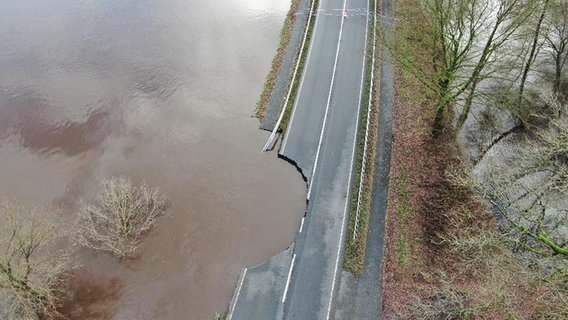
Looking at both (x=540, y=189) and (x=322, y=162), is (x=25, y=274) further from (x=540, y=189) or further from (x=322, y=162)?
(x=540, y=189)

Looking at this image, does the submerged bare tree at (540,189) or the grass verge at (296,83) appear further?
the grass verge at (296,83)

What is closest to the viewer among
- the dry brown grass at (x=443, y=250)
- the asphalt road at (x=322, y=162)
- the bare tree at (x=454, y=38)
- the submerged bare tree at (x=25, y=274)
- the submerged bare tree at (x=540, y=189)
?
the dry brown grass at (x=443, y=250)

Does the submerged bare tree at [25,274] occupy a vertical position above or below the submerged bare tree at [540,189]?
below

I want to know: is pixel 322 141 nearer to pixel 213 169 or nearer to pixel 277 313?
pixel 213 169

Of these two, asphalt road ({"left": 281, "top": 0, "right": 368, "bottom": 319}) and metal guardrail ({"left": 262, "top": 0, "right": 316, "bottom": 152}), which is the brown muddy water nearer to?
metal guardrail ({"left": 262, "top": 0, "right": 316, "bottom": 152})

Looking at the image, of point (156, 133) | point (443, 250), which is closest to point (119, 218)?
point (156, 133)

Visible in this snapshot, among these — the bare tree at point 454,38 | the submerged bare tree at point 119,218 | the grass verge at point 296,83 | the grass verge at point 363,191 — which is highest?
the bare tree at point 454,38

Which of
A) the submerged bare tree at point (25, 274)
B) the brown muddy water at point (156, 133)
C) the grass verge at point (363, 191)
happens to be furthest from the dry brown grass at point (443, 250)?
the submerged bare tree at point (25, 274)

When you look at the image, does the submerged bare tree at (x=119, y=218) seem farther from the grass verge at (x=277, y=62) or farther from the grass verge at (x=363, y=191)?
the grass verge at (x=363, y=191)

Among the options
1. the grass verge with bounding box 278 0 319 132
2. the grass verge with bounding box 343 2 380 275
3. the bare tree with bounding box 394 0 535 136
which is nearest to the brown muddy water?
the grass verge with bounding box 278 0 319 132
